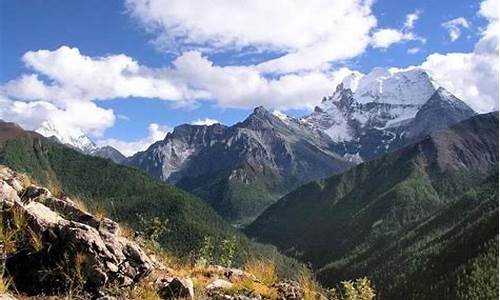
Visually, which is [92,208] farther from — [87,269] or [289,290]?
[289,290]

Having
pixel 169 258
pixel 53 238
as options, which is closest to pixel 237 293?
pixel 169 258

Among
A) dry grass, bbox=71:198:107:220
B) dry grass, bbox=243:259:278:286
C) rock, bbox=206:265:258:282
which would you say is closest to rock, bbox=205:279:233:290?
rock, bbox=206:265:258:282

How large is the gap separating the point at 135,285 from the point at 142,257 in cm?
74

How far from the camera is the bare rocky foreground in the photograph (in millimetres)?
13055

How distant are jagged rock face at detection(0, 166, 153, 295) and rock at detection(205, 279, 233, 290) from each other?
1.80 m

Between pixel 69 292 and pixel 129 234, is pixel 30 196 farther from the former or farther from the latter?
pixel 69 292

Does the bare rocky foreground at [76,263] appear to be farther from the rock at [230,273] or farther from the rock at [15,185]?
the rock at [15,185]

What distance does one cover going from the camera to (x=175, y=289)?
46.0 feet

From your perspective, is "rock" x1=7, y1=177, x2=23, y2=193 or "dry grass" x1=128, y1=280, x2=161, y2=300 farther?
"rock" x1=7, y1=177, x2=23, y2=193

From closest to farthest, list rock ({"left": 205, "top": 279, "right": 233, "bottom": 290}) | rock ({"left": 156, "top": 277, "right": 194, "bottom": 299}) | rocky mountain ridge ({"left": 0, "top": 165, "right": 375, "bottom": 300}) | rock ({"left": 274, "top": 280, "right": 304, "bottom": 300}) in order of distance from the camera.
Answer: rocky mountain ridge ({"left": 0, "top": 165, "right": 375, "bottom": 300}), rock ({"left": 156, "top": 277, "right": 194, "bottom": 299}), rock ({"left": 205, "top": 279, "right": 233, "bottom": 290}), rock ({"left": 274, "top": 280, "right": 304, "bottom": 300})

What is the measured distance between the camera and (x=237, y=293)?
49.3 feet

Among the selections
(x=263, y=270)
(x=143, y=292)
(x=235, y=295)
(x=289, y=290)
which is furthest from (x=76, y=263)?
(x=263, y=270)

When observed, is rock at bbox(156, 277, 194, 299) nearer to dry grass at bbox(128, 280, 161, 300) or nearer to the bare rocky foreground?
the bare rocky foreground

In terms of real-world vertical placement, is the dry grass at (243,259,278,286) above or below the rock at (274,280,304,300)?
above
